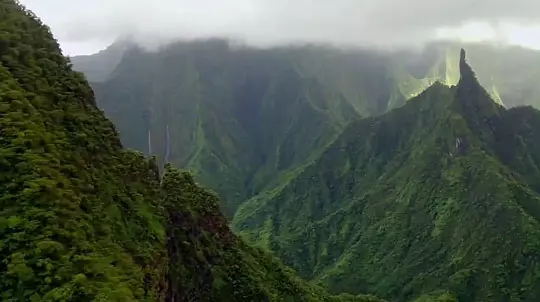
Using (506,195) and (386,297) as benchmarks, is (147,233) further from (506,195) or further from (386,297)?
(506,195)

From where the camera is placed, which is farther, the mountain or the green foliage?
the green foliage

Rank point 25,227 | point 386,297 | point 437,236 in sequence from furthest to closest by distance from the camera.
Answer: point 437,236 → point 386,297 → point 25,227

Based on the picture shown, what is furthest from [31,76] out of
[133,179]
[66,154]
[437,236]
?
[437,236]

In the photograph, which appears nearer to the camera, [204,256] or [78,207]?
[78,207]

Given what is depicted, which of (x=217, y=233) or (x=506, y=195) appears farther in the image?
(x=506, y=195)

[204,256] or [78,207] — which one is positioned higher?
[78,207]

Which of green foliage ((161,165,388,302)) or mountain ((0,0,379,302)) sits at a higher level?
mountain ((0,0,379,302))

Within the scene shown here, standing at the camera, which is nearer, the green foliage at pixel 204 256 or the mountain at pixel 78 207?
the mountain at pixel 78 207

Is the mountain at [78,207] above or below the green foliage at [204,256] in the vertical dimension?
above
